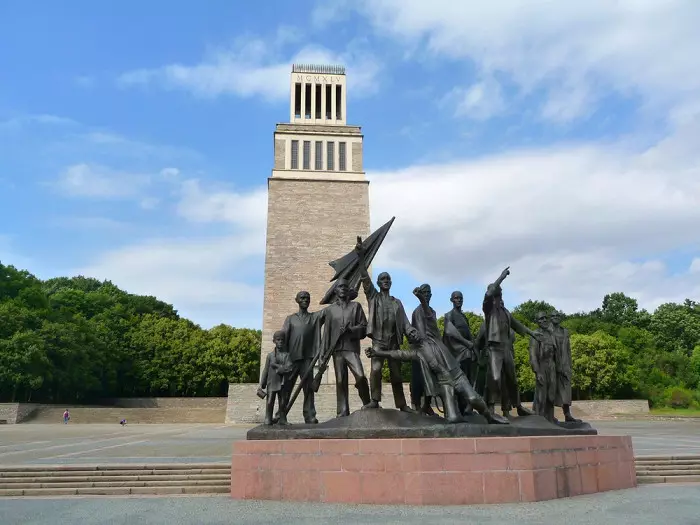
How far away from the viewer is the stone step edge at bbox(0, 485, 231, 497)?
952 centimetres

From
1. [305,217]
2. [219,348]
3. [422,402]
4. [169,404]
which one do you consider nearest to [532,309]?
[305,217]

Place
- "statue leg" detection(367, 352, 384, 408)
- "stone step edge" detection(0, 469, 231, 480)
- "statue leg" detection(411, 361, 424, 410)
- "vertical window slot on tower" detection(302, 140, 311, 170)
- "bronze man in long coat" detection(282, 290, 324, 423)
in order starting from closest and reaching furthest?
"statue leg" detection(367, 352, 384, 408) < "statue leg" detection(411, 361, 424, 410) < "bronze man in long coat" detection(282, 290, 324, 423) < "stone step edge" detection(0, 469, 231, 480) < "vertical window slot on tower" detection(302, 140, 311, 170)

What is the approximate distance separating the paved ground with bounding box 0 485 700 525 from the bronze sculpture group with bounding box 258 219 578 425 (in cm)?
159

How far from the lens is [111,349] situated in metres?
50.0

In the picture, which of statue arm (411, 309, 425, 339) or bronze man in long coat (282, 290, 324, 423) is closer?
statue arm (411, 309, 425, 339)

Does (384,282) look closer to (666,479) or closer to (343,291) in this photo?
(343,291)

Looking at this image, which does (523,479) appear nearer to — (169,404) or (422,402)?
(422,402)

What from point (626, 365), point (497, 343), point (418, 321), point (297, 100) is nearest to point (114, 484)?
point (418, 321)

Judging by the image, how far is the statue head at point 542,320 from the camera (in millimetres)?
10625

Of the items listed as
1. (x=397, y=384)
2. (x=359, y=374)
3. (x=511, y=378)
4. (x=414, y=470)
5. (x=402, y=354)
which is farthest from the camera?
(x=511, y=378)

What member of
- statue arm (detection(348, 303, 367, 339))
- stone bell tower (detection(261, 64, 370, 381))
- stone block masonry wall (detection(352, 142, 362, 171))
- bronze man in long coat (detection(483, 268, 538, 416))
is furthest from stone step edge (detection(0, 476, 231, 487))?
stone block masonry wall (detection(352, 142, 362, 171))

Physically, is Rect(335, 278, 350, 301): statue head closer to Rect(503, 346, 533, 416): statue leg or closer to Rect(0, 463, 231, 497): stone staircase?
Rect(503, 346, 533, 416): statue leg

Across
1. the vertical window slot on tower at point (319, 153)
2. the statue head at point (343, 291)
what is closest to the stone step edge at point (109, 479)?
the statue head at point (343, 291)

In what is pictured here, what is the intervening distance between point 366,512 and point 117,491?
4.92 metres
